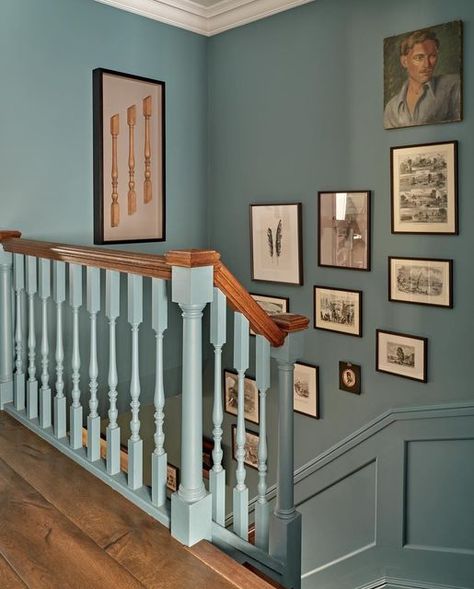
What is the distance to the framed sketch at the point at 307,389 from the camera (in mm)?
3354

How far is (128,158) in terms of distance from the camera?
3418 millimetres

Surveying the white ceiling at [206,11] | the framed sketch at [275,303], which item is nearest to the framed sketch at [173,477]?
the framed sketch at [275,303]

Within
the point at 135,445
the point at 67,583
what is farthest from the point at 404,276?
A: the point at 67,583

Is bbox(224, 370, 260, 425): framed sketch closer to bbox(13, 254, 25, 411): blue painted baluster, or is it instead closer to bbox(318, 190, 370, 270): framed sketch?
bbox(318, 190, 370, 270): framed sketch

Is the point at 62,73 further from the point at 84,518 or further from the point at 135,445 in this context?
the point at 84,518

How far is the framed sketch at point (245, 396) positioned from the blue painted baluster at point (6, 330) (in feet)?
5.22

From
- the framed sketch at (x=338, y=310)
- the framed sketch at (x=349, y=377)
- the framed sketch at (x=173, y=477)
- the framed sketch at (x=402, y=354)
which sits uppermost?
the framed sketch at (x=338, y=310)

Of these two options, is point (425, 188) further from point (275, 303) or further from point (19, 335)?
point (19, 335)

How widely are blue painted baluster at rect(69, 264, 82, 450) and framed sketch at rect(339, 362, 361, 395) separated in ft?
5.25

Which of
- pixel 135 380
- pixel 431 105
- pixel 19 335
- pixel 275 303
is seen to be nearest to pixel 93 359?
pixel 135 380

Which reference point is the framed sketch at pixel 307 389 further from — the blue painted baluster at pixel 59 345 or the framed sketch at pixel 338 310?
the blue painted baluster at pixel 59 345

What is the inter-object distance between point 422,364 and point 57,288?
183 centimetres

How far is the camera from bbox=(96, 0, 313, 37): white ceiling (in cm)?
336

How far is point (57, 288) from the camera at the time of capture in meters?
2.23
